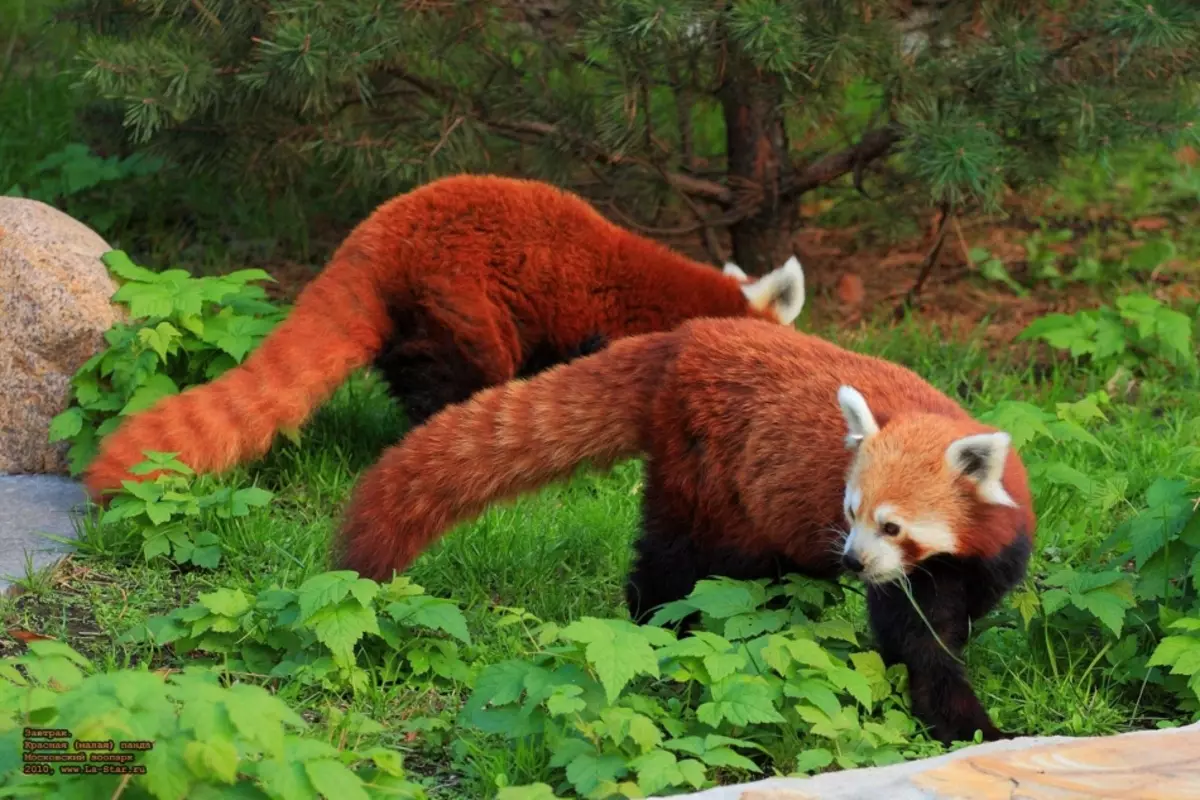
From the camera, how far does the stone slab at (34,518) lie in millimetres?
4090

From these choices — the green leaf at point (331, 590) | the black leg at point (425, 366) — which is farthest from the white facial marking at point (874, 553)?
the black leg at point (425, 366)

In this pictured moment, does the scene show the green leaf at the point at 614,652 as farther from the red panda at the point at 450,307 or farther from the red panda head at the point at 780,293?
the red panda head at the point at 780,293

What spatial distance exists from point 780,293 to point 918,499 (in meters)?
1.99

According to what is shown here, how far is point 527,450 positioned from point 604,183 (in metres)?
2.65

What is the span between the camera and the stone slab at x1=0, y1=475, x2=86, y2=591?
4.09m

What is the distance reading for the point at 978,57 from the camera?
5297 millimetres

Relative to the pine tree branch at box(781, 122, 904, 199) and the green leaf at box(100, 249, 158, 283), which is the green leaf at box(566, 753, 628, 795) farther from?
the pine tree branch at box(781, 122, 904, 199)

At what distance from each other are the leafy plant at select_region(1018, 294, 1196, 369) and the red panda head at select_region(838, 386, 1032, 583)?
2.56 meters

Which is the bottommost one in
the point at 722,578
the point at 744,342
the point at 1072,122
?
the point at 722,578

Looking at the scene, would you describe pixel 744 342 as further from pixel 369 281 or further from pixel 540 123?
pixel 540 123

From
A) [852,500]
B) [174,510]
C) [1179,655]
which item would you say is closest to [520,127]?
[174,510]

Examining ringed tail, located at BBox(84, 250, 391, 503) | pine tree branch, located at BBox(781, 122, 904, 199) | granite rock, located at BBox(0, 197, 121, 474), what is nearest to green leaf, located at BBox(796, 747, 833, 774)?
ringed tail, located at BBox(84, 250, 391, 503)

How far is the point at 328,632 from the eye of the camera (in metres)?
3.31

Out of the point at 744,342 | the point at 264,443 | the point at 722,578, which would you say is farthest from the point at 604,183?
the point at 722,578
